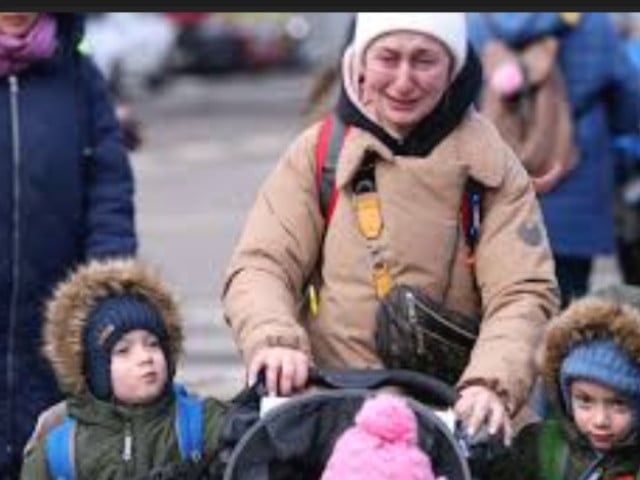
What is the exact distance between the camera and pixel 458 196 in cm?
539

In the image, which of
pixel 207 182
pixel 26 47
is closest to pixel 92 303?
pixel 26 47

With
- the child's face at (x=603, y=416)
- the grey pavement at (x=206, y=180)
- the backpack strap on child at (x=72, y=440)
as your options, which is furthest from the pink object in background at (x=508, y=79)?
the child's face at (x=603, y=416)

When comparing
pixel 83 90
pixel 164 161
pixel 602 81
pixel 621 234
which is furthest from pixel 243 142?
pixel 83 90

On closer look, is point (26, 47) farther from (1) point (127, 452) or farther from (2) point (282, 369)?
(2) point (282, 369)

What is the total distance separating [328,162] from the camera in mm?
5500

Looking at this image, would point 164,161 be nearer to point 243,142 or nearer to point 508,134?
point 243,142

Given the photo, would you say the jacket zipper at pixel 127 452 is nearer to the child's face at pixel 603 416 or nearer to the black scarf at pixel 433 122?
the black scarf at pixel 433 122

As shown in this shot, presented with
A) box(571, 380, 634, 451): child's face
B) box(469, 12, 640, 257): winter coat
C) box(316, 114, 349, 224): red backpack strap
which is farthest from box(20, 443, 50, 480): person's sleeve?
box(469, 12, 640, 257): winter coat

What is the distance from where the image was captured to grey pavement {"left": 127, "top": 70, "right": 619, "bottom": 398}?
42.0ft

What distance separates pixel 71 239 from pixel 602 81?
2.75m

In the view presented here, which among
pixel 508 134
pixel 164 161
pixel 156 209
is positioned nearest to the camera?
pixel 508 134

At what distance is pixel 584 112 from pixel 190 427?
3.60 metres

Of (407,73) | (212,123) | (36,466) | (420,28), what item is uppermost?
(212,123)

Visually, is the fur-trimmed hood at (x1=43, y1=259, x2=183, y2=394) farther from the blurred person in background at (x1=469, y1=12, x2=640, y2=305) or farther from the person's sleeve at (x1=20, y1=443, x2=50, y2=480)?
the blurred person in background at (x1=469, y1=12, x2=640, y2=305)
